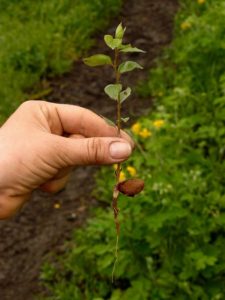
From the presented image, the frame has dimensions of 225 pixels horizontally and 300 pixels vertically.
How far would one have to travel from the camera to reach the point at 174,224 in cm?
304

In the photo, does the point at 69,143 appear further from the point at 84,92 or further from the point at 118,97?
the point at 84,92

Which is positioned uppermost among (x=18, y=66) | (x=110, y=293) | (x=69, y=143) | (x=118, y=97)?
(x=118, y=97)

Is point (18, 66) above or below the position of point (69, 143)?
below

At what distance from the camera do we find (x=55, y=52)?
266 inches

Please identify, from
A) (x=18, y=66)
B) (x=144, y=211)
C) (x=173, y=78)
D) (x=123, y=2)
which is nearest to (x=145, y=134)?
(x=144, y=211)

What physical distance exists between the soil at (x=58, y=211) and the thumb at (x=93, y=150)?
6.52 feet

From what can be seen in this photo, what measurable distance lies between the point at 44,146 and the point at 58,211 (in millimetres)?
2515

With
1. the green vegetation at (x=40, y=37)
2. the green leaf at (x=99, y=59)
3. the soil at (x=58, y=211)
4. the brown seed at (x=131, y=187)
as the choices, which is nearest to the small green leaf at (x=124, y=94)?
the green leaf at (x=99, y=59)

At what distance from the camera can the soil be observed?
401 centimetres

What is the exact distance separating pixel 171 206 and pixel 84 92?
3.49 m

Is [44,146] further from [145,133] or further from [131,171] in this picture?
[145,133]

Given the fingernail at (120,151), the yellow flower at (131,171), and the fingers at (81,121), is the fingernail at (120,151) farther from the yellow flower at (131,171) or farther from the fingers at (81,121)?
the yellow flower at (131,171)

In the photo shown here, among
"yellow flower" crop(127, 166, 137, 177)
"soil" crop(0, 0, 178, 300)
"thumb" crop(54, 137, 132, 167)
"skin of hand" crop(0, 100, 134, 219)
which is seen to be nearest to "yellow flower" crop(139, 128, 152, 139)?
"yellow flower" crop(127, 166, 137, 177)

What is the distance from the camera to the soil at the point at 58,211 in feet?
13.2
